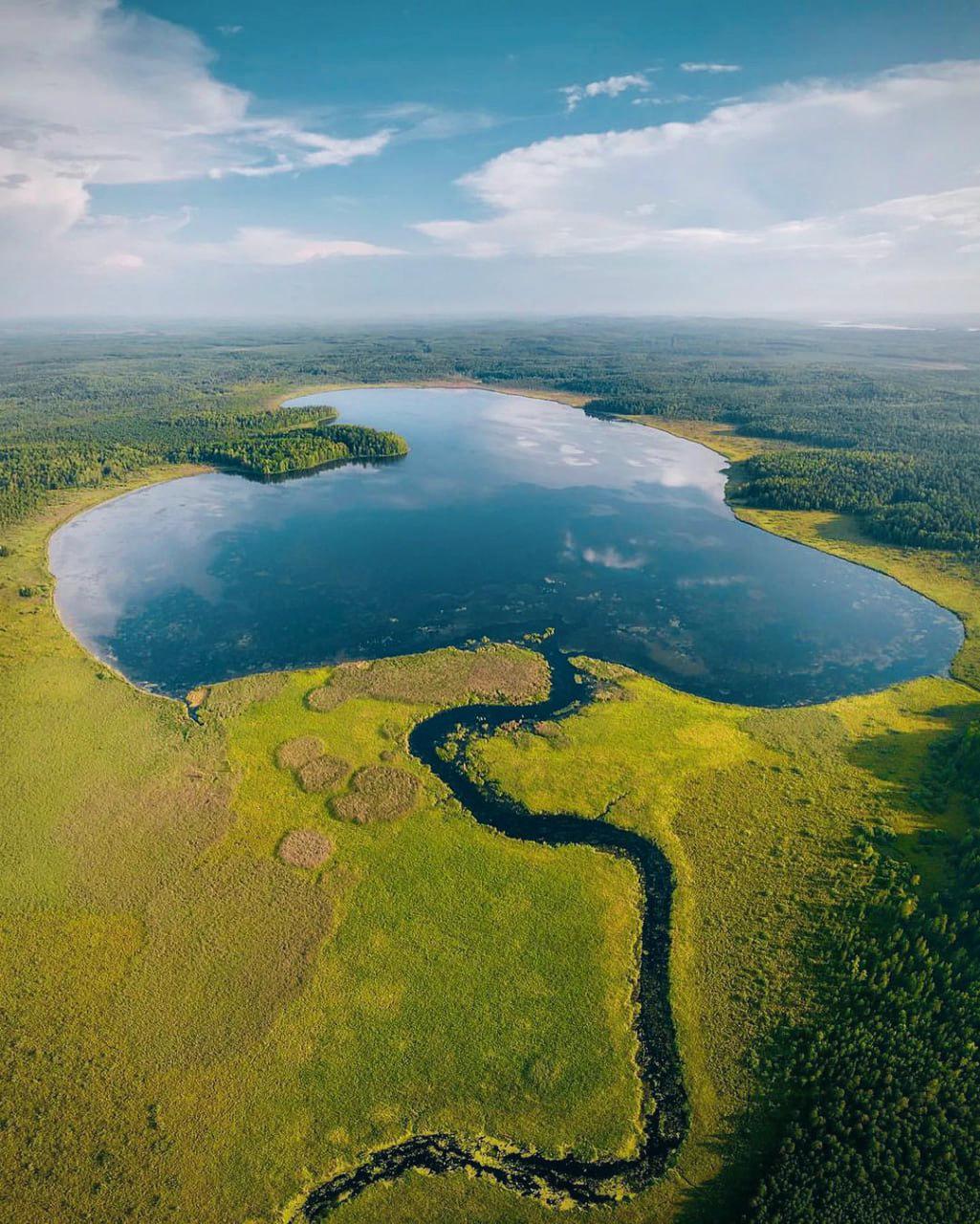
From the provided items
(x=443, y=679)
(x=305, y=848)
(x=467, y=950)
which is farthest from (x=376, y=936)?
(x=443, y=679)

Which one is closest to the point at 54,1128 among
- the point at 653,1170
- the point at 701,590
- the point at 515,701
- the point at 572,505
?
the point at 653,1170

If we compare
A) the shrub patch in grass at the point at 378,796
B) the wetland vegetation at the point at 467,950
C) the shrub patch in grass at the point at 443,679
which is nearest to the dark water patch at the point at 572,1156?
the wetland vegetation at the point at 467,950

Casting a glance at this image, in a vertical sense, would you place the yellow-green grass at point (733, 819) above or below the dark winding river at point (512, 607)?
below

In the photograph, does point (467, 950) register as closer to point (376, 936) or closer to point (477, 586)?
point (376, 936)

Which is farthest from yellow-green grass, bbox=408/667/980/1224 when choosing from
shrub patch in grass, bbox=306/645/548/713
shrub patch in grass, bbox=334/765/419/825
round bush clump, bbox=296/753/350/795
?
round bush clump, bbox=296/753/350/795

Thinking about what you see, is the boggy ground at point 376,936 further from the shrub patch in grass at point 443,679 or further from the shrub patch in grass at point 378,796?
the shrub patch in grass at point 378,796

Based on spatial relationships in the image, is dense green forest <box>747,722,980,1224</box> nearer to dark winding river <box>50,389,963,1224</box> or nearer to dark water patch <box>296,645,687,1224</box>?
dark water patch <box>296,645,687,1224</box>
